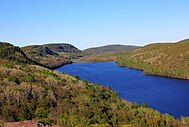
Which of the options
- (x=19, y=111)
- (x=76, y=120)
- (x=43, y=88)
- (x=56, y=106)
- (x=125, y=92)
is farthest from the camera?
(x=125, y=92)

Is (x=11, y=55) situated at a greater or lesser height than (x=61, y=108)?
greater

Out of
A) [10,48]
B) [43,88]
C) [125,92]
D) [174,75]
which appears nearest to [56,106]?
[43,88]

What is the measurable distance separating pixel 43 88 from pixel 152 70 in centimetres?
12243

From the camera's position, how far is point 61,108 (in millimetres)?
60625

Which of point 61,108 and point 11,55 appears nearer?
point 61,108

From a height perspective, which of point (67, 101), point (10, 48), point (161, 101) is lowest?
point (161, 101)

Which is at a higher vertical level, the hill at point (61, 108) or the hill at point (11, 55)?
the hill at point (11, 55)

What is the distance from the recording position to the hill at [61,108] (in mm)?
54281

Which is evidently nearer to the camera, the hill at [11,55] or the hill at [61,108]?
the hill at [61,108]

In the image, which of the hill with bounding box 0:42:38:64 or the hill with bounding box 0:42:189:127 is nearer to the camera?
the hill with bounding box 0:42:189:127

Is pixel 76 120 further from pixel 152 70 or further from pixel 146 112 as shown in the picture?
pixel 152 70

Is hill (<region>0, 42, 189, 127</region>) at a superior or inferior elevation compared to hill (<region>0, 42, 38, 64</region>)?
inferior

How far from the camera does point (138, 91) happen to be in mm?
115375

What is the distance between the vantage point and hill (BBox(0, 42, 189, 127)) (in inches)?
2137
